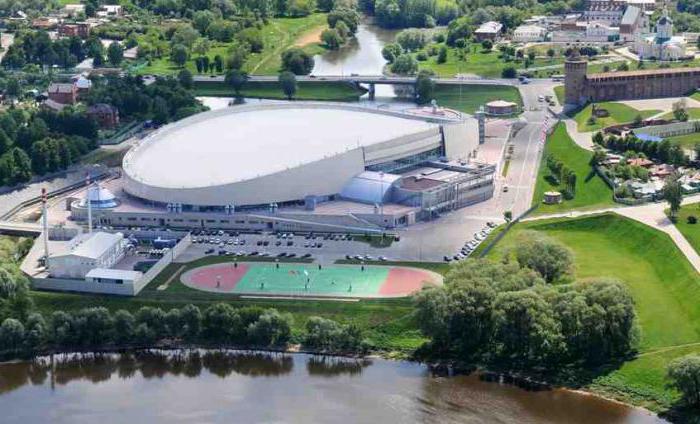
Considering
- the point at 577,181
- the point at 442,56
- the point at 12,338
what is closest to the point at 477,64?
the point at 442,56

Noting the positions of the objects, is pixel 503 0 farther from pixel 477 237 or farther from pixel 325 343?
pixel 325 343

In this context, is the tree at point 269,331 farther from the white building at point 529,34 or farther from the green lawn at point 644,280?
the white building at point 529,34

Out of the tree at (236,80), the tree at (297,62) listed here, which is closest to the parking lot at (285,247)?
the tree at (236,80)

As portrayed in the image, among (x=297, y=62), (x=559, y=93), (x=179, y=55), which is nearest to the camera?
(x=559, y=93)

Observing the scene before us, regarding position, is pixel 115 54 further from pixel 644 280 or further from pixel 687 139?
pixel 644 280

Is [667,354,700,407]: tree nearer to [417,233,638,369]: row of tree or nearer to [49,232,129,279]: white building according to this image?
[417,233,638,369]: row of tree

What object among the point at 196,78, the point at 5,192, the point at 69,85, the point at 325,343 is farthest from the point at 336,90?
the point at 325,343
